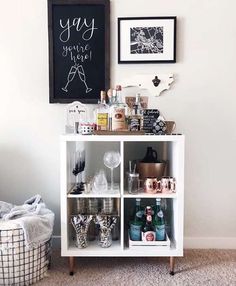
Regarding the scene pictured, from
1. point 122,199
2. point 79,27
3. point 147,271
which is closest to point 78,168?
point 122,199

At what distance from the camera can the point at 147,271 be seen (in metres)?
1.99

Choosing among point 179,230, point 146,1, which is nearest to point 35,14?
point 146,1

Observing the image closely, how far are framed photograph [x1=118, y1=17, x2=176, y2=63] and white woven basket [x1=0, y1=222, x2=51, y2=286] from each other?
4.14ft

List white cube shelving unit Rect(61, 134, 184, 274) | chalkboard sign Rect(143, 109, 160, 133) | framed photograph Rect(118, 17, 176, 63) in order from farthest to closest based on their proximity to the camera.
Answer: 1. framed photograph Rect(118, 17, 176, 63)
2. chalkboard sign Rect(143, 109, 160, 133)
3. white cube shelving unit Rect(61, 134, 184, 274)

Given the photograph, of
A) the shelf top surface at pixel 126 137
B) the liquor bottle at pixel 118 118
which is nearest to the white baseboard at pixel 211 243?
the shelf top surface at pixel 126 137

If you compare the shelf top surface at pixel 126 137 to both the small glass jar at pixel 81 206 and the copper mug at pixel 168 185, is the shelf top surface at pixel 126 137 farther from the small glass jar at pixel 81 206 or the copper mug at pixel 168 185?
the small glass jar at pixel 81 206

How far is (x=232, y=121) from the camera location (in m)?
2.22

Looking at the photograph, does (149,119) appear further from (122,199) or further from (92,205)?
(92,205)

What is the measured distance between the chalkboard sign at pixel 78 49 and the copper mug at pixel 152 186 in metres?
0.68

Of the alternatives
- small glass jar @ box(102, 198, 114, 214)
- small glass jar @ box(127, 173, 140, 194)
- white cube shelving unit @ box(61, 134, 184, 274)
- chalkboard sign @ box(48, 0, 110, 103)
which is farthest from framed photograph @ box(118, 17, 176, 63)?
small glass jar @ box(102, 198, 114, 214)

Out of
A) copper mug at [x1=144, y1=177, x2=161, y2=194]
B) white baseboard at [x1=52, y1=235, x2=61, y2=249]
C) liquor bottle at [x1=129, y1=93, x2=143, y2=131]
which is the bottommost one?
white baseboard at [x1=52, y1=235, x2=61, y2=249]

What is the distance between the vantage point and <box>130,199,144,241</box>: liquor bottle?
1.95 meters

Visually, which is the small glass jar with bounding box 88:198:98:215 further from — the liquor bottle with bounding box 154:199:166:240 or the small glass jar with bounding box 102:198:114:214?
the liquor bottle with bounding box 154:199:166:240

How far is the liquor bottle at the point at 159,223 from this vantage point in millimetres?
1944
